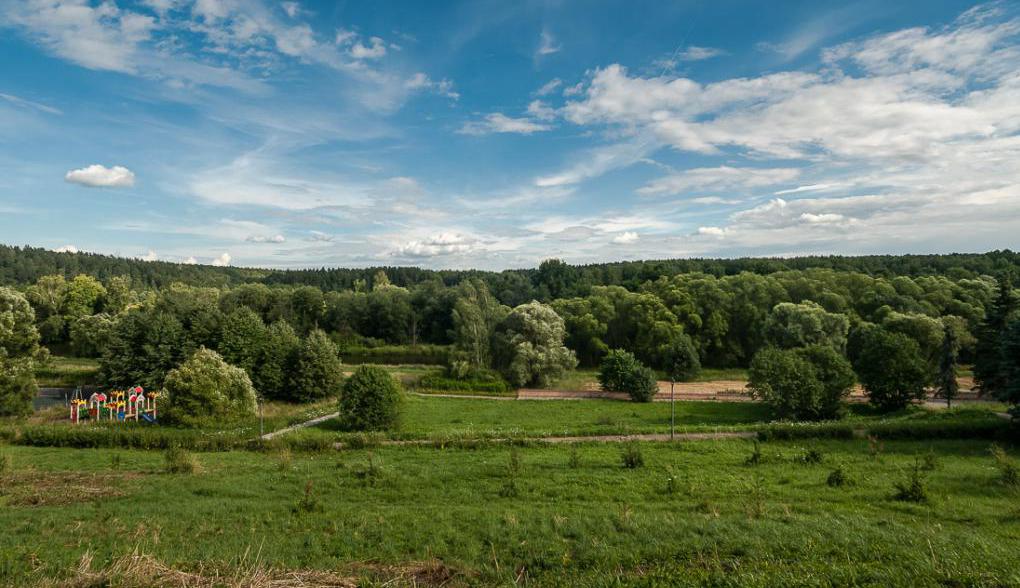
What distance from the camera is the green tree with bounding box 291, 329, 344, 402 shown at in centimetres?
4303

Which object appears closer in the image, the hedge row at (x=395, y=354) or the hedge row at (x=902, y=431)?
the hedge row at (x=902, y=431)

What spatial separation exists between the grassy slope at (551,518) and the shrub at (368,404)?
8010 mm

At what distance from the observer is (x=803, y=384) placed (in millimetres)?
34406

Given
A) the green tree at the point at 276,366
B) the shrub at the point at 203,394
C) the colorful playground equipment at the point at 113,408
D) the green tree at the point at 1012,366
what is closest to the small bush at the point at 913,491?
the green tree at the point at 1012,366

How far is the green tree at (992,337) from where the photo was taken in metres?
36.9

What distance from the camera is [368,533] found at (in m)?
11.8

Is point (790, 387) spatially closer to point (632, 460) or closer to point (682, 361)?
point (632, 460)

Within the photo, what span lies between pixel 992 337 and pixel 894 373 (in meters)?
8.55

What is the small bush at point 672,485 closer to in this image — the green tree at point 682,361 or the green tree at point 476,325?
the green tree at point 476,325

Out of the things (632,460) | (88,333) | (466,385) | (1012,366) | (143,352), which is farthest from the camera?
(88,333)

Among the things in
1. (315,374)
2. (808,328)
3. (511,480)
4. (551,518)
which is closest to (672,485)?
(511,480)

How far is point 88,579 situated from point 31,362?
1739 inches

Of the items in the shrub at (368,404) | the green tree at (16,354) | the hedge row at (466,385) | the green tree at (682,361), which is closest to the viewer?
the shrub at (368,404)

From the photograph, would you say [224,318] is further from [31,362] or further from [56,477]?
[56,477]
